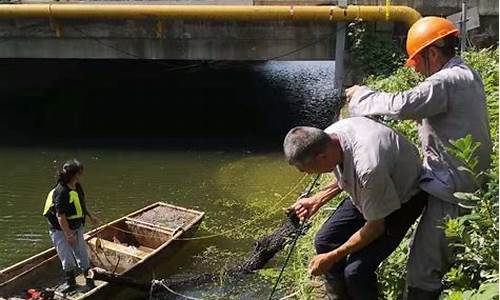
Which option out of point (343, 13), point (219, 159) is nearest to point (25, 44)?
point (219, 159)

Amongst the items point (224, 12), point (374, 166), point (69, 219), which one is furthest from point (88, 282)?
point (224, 12)

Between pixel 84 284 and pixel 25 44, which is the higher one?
pixel 25 44

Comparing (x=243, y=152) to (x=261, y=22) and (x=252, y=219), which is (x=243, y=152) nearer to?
(x=261, y=22)

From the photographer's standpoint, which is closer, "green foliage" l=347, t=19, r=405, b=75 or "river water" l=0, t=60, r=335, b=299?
"river water" l=0, t=60, r=335, b=299

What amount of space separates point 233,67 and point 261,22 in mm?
10241

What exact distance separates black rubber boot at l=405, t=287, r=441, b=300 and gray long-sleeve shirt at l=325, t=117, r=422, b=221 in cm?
58

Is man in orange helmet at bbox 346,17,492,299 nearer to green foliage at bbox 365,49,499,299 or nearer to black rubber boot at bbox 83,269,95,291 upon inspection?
green foliage at bbox 365,49,499,299

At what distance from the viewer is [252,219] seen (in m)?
11.0

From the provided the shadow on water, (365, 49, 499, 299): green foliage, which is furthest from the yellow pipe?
(365, 49, 499, 299): green foliage

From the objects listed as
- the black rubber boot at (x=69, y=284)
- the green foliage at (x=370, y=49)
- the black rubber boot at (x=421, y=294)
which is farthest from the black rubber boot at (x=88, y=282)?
the green foliage at (x=370, y=49)

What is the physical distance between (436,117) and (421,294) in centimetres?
110

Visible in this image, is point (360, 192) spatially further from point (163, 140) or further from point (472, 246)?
point (163, 140)

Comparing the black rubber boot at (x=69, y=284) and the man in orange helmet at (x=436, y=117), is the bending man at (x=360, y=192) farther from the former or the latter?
the black rubber boot at (x=69, y=284)

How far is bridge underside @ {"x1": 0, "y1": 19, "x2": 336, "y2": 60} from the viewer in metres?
14.5
